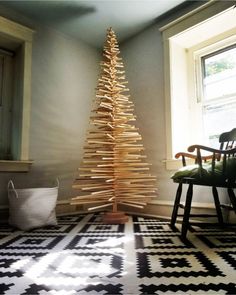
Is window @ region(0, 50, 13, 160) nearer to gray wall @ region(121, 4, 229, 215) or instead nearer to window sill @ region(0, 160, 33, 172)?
window sill @ region(0, 160, 33, 172)

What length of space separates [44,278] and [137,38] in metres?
2.97

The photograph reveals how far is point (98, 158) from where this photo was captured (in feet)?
8.22

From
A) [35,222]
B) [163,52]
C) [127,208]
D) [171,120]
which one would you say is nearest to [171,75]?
[163,52]

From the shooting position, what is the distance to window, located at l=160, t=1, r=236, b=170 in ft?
8.49

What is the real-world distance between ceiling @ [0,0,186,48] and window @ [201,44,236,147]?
74cm

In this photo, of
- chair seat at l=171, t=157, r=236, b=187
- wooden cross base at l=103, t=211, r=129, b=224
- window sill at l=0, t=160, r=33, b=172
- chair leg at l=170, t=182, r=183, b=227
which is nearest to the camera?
chair seat at l=171, t=157, r=236, b=187

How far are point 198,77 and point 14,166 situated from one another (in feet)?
7.15

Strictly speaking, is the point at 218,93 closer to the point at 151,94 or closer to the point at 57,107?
the point at 151,94

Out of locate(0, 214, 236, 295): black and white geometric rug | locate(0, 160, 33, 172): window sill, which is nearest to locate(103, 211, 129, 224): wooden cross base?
locate(0, 214, 236, 295): black and white geometric rug

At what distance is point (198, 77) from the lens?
2852 mm

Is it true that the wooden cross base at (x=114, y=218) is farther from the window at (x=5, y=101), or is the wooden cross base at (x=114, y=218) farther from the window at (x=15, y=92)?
the window at (x=5, y=101)

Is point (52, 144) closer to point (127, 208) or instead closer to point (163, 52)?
point (127, 208)

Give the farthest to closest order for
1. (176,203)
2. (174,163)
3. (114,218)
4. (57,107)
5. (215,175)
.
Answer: (57,107)
(174,163)
(114,218)
(176,203)
(215,175)

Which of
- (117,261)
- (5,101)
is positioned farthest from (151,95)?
(117,261)
